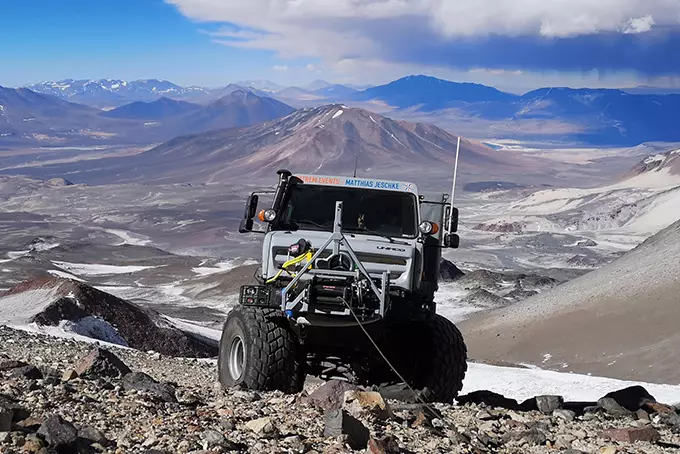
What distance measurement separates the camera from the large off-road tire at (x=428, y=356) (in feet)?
27.4

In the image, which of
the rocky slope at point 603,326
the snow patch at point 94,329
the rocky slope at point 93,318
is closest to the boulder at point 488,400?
the rocky slope at point 603,326

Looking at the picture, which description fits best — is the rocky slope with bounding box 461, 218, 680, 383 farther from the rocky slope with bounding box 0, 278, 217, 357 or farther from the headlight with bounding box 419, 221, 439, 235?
the headlight with bounding box 419, 221, 439, 235

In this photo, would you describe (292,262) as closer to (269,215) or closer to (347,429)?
(269,215)

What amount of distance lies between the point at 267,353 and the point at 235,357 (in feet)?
2.47

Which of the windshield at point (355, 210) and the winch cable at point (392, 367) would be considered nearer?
the winch cable at point (392, 367)

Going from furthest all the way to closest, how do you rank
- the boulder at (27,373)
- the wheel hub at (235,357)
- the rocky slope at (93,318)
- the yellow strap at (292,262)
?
the rocky slope at (93,318) < the wheel hub at (235,357) < the yellow strap at (292,262) < the boulder at (27,373)

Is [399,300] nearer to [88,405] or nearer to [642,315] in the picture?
[88,405]

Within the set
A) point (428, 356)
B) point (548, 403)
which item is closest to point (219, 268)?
point (428, 356)

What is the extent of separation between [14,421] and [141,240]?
345 feet

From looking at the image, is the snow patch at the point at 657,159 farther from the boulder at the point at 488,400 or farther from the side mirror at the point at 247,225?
the side mirror at the point at 247,225

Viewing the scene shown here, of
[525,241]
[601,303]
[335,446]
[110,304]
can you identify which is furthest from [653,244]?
[525,241]

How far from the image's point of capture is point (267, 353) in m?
7.68

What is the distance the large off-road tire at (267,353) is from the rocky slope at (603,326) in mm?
13251

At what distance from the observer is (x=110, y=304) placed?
25625mm
